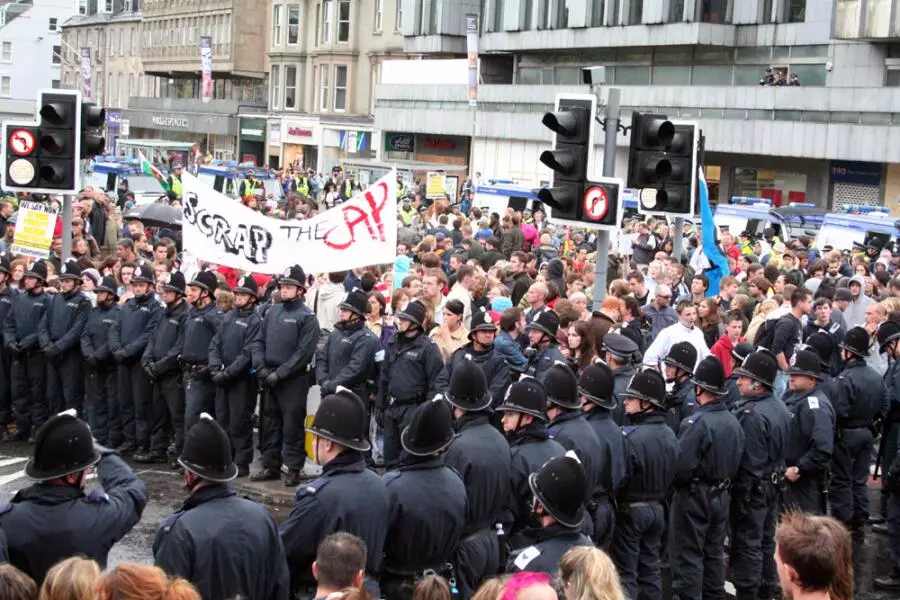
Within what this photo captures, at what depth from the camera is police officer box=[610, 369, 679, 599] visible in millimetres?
9266

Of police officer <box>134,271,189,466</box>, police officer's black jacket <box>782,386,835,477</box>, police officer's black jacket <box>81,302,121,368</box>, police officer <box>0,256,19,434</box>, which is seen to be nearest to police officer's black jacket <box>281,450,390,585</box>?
police officer's black jacket <box>782,386,835,477</box>

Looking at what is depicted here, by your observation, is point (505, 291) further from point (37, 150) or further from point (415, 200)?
point (415, 200)

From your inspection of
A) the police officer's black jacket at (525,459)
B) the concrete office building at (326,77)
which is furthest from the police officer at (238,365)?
the concrete office building at (326,77)

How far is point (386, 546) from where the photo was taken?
7516mm

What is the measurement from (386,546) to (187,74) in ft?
245

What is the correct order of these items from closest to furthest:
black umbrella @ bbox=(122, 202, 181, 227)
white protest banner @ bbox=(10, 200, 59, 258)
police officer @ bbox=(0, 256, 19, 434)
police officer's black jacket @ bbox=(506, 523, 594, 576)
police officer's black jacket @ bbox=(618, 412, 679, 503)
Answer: police officer's black jacket @ bbox=(506, 523, 594, 576)
police officer's black jacket @ bbox=(618, 412, 679, 503)
police officer @ bbox=(0, 256, 19, 434)
white protest banner @ bbox=(10, 200, 59, 258)
black umbrella @ bbox=(122, 202, 181, 227)

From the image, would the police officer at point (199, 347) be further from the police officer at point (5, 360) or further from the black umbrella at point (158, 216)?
the black umbrella at point (158, 216)

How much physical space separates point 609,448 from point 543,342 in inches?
95.9

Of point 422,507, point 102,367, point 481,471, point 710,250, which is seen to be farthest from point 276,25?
point 422,507

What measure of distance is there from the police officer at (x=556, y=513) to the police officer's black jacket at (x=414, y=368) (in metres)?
4.62

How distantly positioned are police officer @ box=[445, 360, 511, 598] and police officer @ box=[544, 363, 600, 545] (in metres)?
0.65

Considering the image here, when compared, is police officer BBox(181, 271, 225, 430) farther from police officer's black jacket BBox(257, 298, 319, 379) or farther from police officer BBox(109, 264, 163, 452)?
police officer's black jacket BBox(257, 298, 319, 379)

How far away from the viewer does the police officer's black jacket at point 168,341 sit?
42.9 feet

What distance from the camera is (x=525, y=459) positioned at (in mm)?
8328
